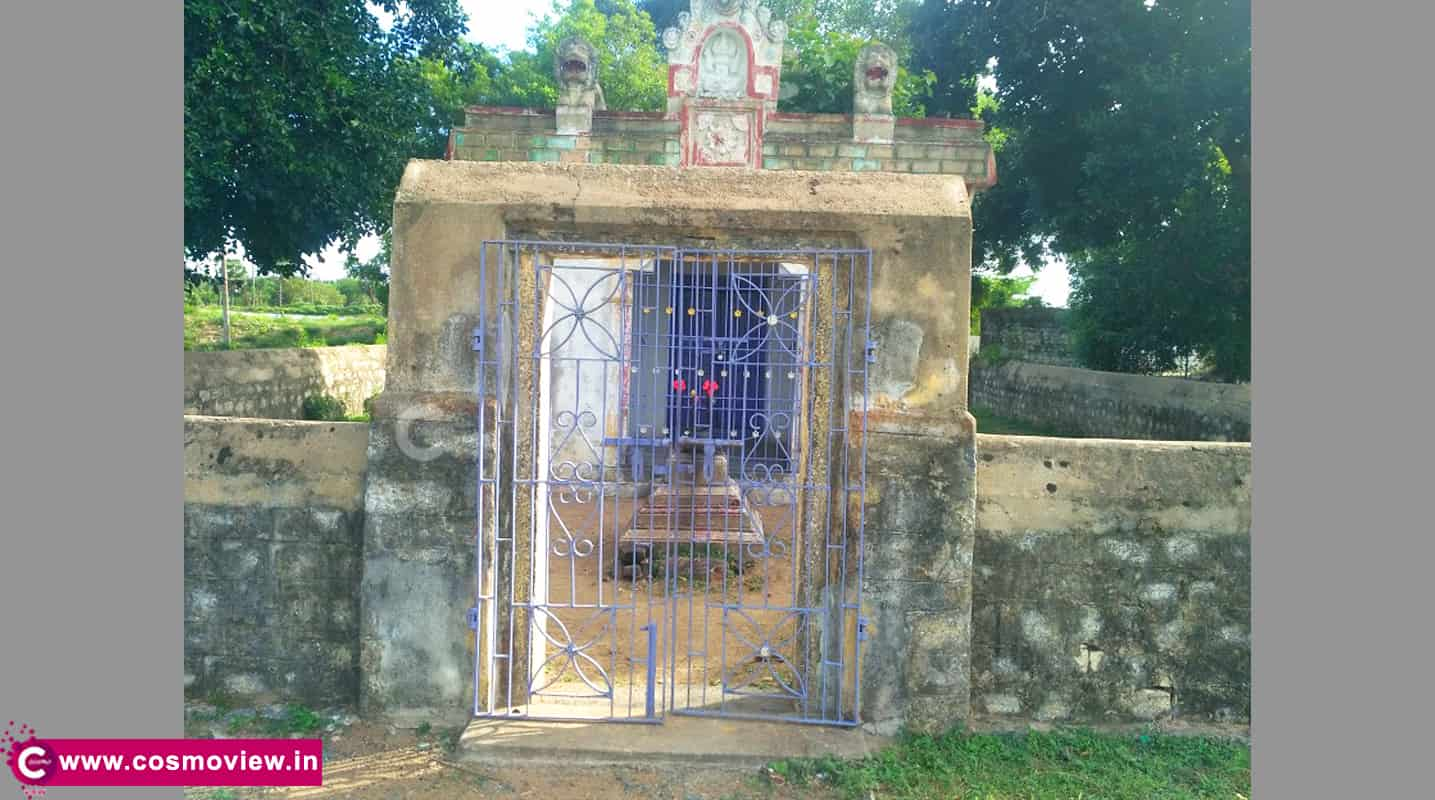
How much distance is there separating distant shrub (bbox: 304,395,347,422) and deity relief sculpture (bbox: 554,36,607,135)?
6.24 meters

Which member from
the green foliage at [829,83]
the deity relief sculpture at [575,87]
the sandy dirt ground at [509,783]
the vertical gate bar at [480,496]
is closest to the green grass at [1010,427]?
the green foliage at [829,83]

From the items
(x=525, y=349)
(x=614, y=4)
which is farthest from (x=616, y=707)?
(x=614, y=4)

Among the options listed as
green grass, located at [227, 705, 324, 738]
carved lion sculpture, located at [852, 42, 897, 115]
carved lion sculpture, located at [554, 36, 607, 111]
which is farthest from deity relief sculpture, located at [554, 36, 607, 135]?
green grass, located at [227, 705, 324, 738]

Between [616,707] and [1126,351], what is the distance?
13.1 metres

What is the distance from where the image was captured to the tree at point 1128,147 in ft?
38.6

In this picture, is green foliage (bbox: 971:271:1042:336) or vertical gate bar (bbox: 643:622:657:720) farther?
green foliage (bbox: 971:271:1042:336)

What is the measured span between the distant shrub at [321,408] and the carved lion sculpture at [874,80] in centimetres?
896

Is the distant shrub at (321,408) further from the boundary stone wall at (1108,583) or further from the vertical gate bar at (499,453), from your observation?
the boundary stone wall at (1108,583)

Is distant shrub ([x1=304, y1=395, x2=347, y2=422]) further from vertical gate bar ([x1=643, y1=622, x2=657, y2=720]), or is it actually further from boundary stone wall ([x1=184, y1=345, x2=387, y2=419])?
vertical gate bar ([x1=643, y1=622, x2=657, y2=720])

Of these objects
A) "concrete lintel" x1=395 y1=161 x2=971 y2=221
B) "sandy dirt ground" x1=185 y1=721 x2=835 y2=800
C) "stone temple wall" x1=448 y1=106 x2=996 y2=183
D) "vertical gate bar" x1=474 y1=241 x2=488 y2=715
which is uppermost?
"stone temple wall" x1=448 y1=106 x2=996 y2=183

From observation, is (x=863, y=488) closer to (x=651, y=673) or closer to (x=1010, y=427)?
(x=651, y=673)

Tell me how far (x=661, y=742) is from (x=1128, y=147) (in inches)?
428

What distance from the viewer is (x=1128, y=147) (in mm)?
12289

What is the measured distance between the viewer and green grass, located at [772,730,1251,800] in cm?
421
